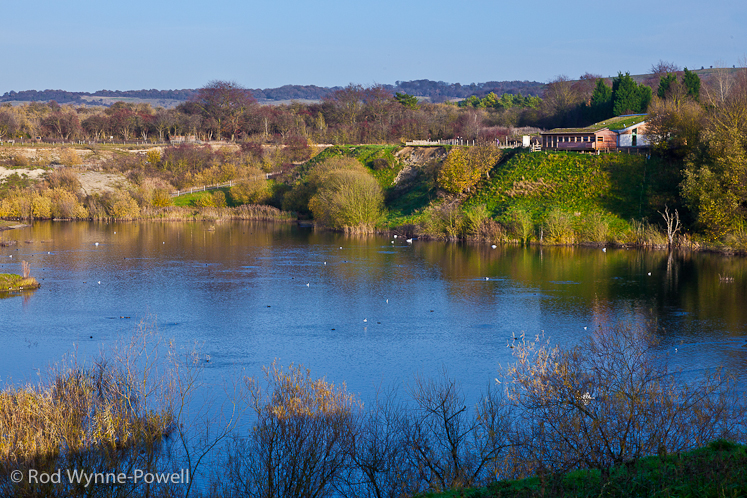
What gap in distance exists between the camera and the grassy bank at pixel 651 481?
1070cm

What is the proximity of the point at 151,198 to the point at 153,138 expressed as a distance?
39.8 metres

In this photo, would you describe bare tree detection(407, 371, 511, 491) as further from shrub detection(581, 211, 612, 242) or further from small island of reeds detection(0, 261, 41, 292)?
shrub detection(581, 211, 612, 242)

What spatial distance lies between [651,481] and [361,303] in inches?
912

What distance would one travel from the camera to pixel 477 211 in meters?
59.1

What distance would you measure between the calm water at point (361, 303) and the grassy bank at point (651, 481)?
8.51 m

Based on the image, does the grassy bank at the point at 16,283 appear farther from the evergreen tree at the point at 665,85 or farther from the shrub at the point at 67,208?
the evergreen tree at the point at 665,85

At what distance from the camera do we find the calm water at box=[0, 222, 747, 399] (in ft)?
79.1

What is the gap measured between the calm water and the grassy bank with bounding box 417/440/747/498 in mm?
8511

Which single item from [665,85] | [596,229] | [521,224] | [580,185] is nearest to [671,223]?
[596,229]

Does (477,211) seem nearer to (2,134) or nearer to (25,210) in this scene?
(25,210)

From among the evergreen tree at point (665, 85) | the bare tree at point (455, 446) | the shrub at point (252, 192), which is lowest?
the bare tree at point (455, 446)

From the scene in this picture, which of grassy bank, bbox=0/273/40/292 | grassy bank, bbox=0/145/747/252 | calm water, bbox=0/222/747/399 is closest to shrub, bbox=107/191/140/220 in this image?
grassy bank, bbox=0/145/747/252

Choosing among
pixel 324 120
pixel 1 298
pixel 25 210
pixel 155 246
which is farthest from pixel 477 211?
pixel 324 120

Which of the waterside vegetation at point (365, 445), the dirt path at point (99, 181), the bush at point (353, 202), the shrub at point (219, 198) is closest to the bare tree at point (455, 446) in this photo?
the waterside vegetation at point (365, 445)
